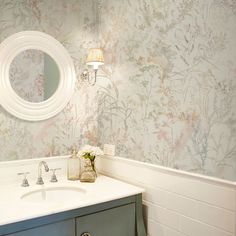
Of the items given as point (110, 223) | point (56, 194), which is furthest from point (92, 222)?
point (56, 194)

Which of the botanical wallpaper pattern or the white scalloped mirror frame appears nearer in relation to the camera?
the botanical wallpaper pattern

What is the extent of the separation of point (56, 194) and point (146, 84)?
0.95 meters

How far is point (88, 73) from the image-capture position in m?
2.26

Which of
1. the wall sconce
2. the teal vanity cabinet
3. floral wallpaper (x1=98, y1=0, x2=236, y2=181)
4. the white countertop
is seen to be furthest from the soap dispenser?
the wall sconce

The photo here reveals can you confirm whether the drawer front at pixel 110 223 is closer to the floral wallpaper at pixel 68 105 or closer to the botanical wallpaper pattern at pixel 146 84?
the botanical wallpaper pattern at pixel 146 84

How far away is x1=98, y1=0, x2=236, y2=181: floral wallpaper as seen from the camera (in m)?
1.43

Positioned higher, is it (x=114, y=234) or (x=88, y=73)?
(x=88, y=73)

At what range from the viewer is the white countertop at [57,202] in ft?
4.55

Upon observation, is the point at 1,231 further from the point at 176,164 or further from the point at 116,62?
the point at 116,62

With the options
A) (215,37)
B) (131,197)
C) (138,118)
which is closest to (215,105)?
(215,37)

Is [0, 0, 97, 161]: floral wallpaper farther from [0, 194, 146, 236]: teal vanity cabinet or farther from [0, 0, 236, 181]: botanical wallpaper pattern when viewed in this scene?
[0, 194, 146, 236]: teal vanity cabinet

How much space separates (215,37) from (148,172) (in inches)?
36.1

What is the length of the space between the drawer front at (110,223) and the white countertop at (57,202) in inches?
3.2

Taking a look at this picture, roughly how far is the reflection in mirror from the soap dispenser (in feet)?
1.58
